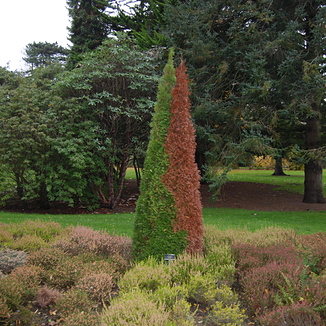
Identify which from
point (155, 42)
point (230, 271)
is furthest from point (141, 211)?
point (155, 42)

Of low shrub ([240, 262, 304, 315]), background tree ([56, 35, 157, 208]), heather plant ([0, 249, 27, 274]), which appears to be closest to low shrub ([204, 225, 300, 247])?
low shrub ([240, 262, 304, 315])

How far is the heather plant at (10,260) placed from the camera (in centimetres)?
429

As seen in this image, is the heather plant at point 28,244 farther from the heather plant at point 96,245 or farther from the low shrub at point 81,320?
the low shrub at point 81,320

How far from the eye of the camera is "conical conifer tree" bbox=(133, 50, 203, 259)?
444 cm

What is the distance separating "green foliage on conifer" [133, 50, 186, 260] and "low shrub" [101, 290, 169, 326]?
4.50 feet

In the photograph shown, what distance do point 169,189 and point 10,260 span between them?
7.55ft

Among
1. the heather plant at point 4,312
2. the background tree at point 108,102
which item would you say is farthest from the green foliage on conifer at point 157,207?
the background tree at point 108,102

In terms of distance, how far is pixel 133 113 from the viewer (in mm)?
11828

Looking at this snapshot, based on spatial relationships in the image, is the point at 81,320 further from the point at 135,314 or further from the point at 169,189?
the point at 169,189

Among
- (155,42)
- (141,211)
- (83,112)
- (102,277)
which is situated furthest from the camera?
(155,42)

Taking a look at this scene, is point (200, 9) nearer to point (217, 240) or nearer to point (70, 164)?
point (70, 164)

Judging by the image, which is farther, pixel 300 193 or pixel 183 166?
pixel 300 193

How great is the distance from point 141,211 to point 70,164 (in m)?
7.24

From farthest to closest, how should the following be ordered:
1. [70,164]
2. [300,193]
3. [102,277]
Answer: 1. [300,193]
2. [70,164]
3. [102,277]
